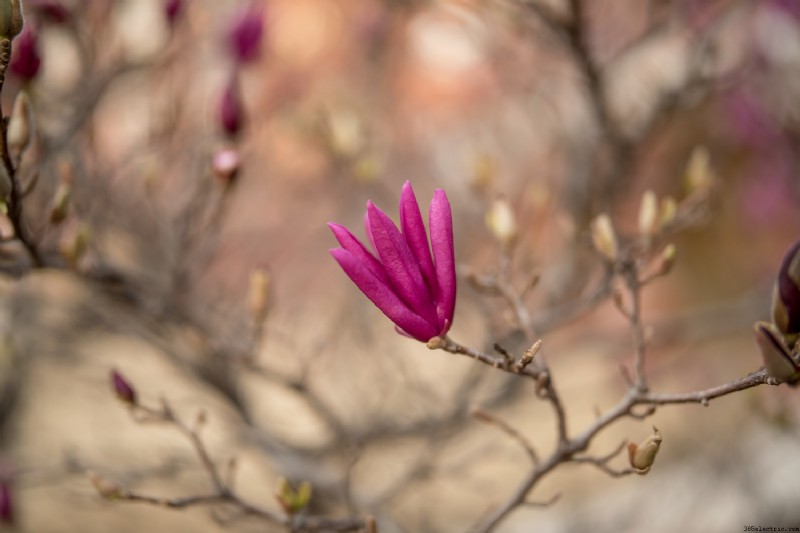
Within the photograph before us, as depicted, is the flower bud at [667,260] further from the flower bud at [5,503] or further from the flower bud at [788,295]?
the flower bud at [5,503]

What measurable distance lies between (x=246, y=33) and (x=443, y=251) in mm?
1111

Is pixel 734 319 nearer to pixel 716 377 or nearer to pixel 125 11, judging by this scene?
pixel 716 377

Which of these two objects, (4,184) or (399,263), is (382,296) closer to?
(399,263)

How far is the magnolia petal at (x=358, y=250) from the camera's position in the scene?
0.70 metres

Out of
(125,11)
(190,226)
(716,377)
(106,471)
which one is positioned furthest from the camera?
(716,377)

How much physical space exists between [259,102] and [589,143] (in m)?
2.54

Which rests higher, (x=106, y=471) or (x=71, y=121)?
(x=71, y=121)

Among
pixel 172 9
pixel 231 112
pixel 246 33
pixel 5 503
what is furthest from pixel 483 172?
pixel 5 503

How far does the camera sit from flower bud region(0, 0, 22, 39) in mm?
731

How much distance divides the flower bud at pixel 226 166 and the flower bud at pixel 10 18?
1.63 ft

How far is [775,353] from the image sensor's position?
0.65 metres

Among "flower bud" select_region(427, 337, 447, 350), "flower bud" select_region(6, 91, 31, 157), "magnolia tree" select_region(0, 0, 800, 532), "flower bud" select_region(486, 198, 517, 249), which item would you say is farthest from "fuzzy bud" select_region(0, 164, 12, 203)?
"flower bud" select_region(486, 198, 517, 249)

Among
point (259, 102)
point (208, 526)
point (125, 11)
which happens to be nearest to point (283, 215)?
point (259, 102)

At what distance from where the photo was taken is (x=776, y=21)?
2.62 meters
